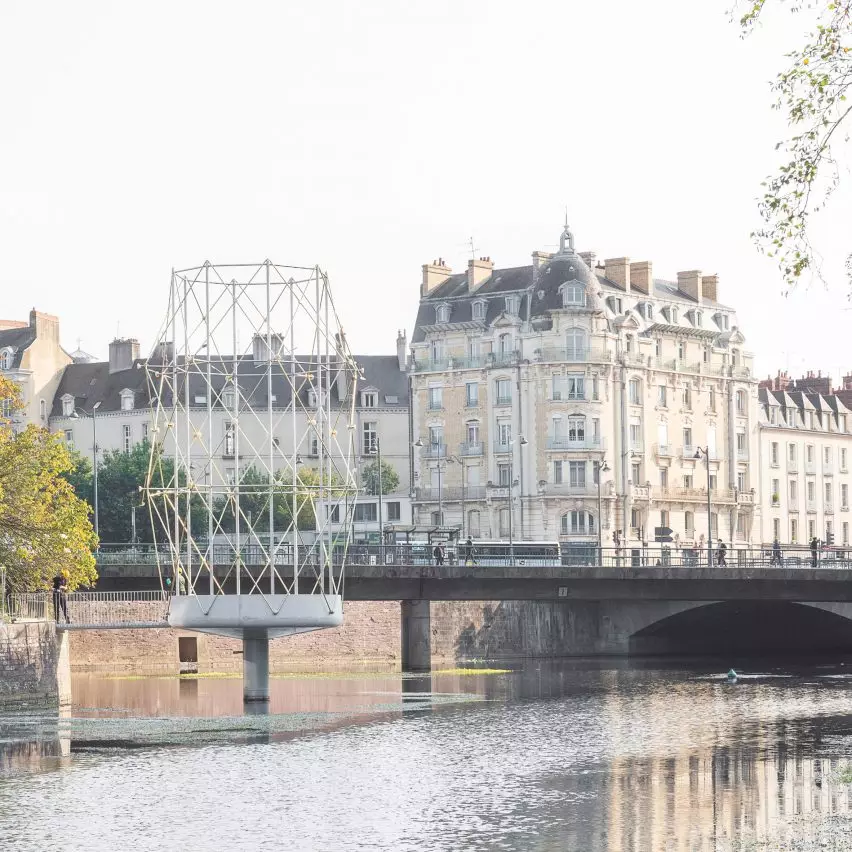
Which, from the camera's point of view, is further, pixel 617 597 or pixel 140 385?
pixel 140 385

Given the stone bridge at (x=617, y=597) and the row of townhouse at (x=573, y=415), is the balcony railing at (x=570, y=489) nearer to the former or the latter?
the row of townhouse at (x=573, y=415)

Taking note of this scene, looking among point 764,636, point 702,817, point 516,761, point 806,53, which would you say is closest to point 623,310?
point 764,636

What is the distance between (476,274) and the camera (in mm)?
172500

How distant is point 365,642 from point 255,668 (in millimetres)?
38581

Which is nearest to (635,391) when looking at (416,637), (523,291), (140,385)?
(523,291)

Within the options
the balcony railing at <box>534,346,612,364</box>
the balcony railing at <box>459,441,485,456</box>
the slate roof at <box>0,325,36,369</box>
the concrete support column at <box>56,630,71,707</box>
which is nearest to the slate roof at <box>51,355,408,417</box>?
the slate roof at <box>0,325,36,369</box>

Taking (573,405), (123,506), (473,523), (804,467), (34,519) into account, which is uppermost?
(573,405)

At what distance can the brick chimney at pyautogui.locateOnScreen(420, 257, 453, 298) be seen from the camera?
174 metres

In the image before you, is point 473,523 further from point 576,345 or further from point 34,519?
point 34,519

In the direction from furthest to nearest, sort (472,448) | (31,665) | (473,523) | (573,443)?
(472,448) → (473,523) → (573,443) → (31,665)

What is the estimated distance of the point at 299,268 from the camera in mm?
73750

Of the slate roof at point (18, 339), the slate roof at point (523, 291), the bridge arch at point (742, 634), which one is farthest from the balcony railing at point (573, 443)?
the slate roof at point (18, 339)

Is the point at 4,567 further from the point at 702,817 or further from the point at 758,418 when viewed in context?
the point at 758,418

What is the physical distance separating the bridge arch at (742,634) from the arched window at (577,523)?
30968 millimetres
